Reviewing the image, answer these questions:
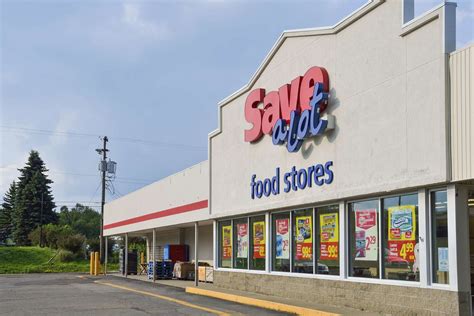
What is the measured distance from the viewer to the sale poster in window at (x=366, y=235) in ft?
44.5

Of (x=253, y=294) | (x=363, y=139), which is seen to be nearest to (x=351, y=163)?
(x=363, y=139)

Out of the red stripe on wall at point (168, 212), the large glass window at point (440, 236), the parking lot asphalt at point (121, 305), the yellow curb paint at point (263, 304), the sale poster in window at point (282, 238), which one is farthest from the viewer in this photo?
the red stripe on wall at point (168, 212)

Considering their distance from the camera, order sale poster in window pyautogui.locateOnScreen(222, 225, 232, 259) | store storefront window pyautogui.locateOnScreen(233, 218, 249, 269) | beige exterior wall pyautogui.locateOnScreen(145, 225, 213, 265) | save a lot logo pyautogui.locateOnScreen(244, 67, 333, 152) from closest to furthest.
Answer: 1. save a lot logo pyautogui.locateOnScreen(244, 67, 333, 152)
2. store storefront window pyautogui.locateOnScreen(233, 218, 249, 269)
3. sale poster in window pyautogui.locateOnScreen(222, 225, 232, 259)
4. beige exterior wall pyautogui.locateOnScreen(145, 225, 213, 265)

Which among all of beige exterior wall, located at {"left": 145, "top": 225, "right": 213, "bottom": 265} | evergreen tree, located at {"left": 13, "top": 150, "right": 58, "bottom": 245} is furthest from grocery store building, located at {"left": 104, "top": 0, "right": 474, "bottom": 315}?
evergreen tree, located at {"left": 13, "top": 150, "right": 58, "bottom": 245}

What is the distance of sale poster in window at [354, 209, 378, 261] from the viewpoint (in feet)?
44.5

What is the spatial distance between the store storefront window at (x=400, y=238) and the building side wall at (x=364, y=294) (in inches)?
13.7

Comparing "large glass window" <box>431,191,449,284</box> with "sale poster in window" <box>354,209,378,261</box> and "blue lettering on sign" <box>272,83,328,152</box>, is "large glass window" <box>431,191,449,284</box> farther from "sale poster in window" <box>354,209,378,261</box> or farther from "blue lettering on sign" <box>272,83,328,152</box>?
"blue lettering on sign" <box>272,83,328,152</box>

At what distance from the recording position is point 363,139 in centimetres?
1384

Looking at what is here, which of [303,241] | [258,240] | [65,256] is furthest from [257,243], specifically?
[65,256]

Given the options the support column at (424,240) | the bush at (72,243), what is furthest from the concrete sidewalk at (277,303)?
the bush at (72,243)

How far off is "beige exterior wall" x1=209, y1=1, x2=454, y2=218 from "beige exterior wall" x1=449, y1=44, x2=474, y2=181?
0.62 feet

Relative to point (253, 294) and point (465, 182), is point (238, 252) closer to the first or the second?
point (253, 294)

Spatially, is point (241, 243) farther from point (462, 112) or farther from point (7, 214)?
point (7, 214)

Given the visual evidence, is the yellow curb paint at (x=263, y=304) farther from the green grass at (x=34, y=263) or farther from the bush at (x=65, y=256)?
the bush at (x=65, y=256)
